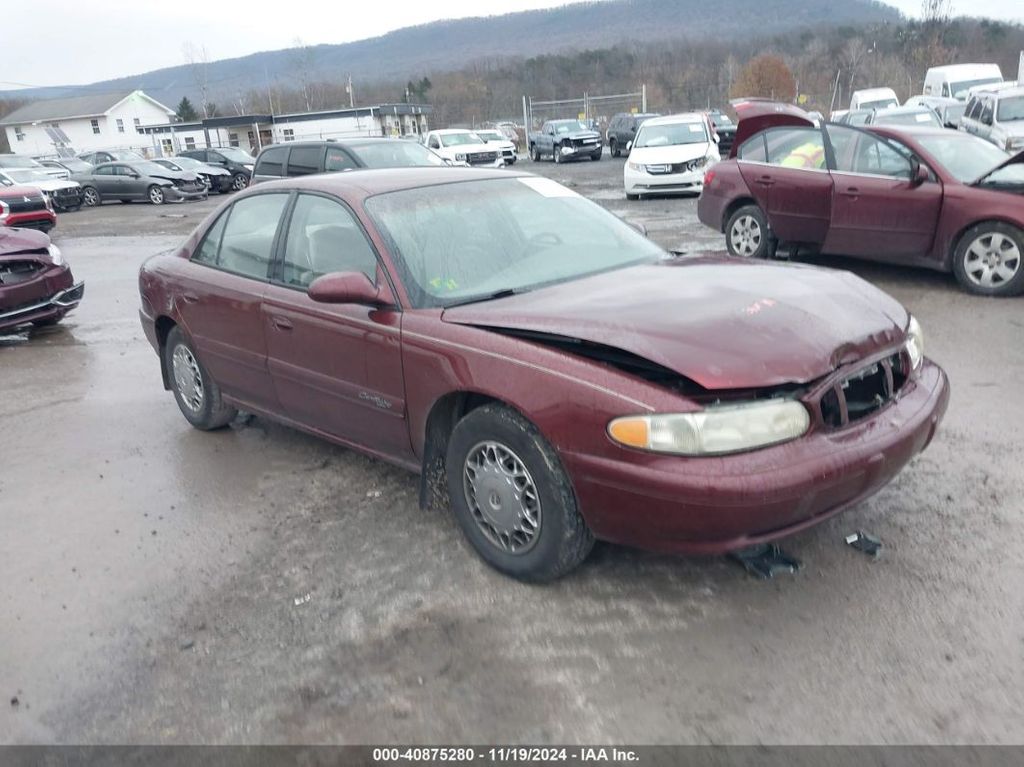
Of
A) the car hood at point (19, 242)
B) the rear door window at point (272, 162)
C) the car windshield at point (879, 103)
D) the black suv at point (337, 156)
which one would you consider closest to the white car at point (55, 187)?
the rear door window at point (272, 162)

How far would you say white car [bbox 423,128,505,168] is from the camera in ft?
85.9

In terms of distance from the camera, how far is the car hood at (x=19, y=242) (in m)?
8.23

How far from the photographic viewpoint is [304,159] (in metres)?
13.3

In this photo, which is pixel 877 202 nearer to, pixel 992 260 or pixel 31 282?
pixel 992 260

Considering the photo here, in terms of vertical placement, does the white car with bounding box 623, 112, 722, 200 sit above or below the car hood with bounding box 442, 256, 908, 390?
below

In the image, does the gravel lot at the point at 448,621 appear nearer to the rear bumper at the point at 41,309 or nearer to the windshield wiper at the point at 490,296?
the windshield wiper at the point at 490,296

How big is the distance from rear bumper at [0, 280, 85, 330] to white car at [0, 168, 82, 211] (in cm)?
1881

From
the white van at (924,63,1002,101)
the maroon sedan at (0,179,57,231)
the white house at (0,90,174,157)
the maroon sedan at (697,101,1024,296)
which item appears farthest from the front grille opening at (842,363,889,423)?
the white house at (0,90,174,157)

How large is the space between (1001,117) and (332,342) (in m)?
17.8

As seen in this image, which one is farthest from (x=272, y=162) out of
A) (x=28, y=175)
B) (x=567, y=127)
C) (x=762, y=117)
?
(x=567, y=127)

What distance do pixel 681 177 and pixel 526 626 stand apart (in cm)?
1496

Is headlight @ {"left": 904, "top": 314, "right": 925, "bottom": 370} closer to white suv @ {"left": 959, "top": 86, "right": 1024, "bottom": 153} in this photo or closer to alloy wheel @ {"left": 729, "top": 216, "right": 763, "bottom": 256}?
alloy wheel @ {"left": 729, "top": 216, "right": 763, "bottom": 256}

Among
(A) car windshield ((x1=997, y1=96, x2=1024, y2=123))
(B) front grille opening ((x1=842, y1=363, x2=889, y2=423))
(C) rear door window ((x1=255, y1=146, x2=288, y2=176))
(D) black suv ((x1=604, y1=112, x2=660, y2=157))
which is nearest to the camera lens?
(B) front grille opening ((x1=842, y1=363, x2=889, y2=423))

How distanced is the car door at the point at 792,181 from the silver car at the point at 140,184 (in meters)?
21.4
